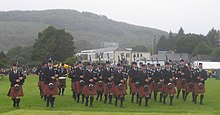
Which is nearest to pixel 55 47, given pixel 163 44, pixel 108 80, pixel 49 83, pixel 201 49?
pixel 201 49

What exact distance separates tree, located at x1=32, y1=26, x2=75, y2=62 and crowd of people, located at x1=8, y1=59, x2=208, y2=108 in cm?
6003

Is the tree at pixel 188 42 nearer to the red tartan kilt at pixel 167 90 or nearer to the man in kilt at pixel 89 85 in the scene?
the red tartan kilt at pixel 167 90

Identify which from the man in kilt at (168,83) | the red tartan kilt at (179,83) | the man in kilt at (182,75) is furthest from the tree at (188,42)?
the man in kilt at (168,83)

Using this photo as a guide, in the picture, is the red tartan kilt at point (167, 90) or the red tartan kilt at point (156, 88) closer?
the red tartan kilt at point (167, 90)

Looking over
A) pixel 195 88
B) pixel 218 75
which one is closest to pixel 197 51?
pixel 218 75

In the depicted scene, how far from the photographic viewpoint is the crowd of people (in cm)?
1634

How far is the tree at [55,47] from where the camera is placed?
79500 mm

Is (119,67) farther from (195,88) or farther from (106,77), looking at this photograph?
(195,88)

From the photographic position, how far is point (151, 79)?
712 inches

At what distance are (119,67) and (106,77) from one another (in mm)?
766

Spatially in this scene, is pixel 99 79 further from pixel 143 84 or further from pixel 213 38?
pixel 213 38

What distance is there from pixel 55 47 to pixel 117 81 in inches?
2519

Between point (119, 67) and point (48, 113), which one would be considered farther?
point (119, 67)

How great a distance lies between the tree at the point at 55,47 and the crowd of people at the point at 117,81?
60.0m
